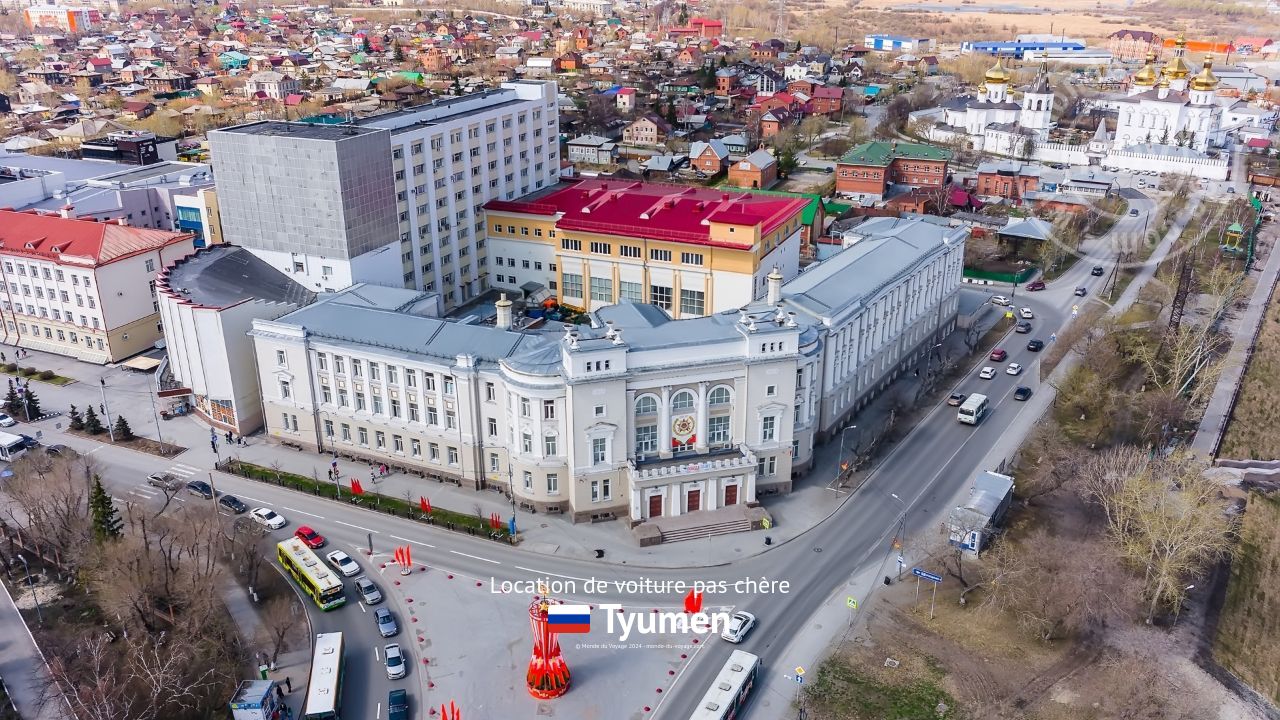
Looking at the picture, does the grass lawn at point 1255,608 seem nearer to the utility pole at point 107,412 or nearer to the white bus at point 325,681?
the white bus at point 325,681

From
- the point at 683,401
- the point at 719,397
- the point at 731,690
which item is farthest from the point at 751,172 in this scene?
the point at 731,690

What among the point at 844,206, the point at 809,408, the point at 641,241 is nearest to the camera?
the point at 809,408

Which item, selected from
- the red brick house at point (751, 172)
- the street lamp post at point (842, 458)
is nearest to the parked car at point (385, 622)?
the street lamp post at point (842, 458)

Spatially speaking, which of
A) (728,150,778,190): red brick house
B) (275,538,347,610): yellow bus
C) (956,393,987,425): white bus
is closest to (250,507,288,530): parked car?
(275,538,347,610): yellow bus

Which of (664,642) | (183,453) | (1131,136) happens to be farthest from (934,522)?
(1131,136)

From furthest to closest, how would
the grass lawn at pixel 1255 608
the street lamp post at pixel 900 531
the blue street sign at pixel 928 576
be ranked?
the street lamp post at pixel 900 531 → the blue street sign at pixel 928 576 → the grass lawn at pixel 1255 608

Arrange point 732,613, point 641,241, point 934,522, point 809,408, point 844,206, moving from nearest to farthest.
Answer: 1. point 732,613
2. point 934,522
3. point 809,408
4. point 641,241
5. point 844,206

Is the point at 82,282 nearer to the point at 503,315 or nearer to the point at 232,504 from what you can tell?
the point at 232,504

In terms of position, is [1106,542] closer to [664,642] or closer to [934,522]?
[934,522]
